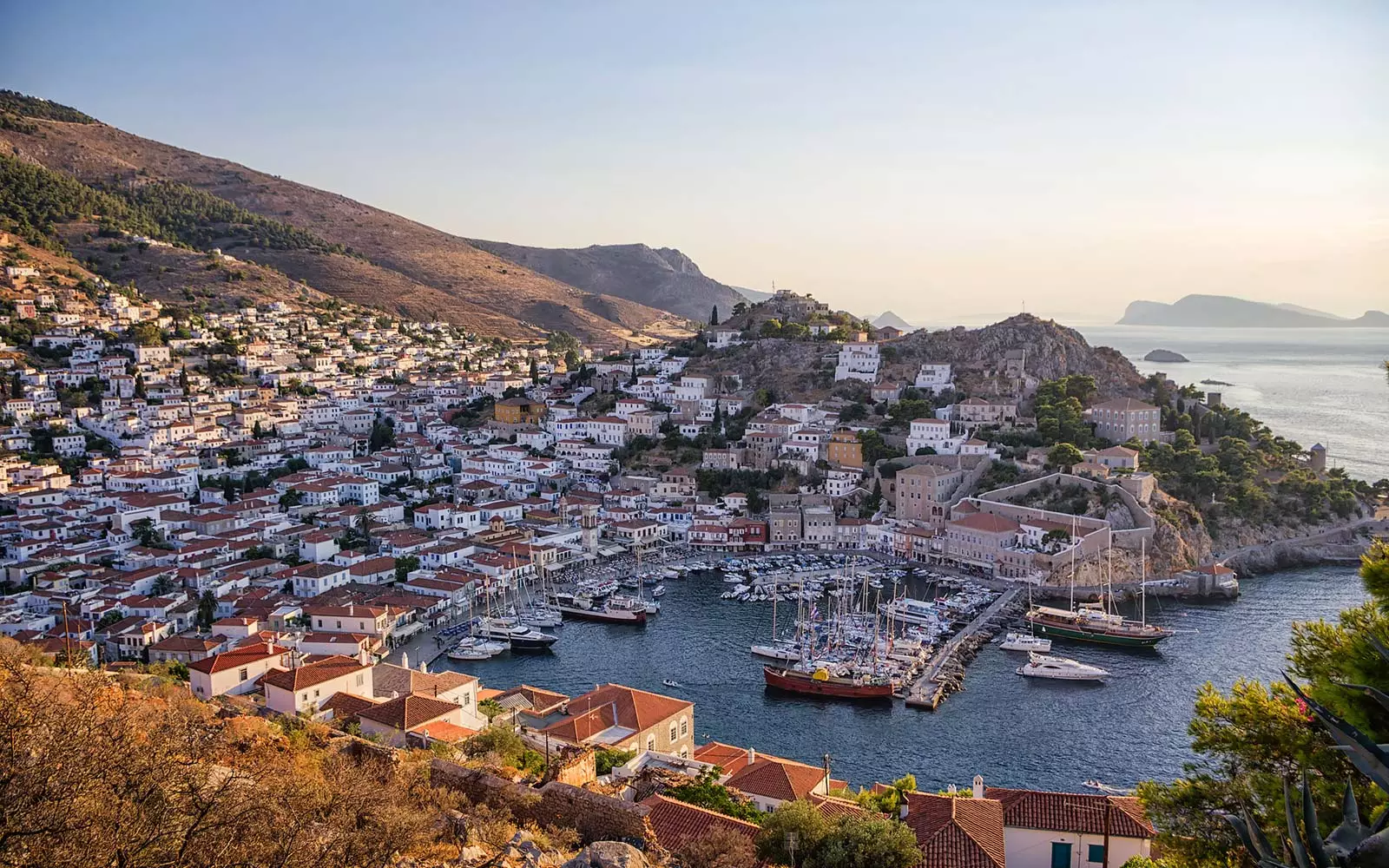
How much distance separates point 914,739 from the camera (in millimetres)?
15570

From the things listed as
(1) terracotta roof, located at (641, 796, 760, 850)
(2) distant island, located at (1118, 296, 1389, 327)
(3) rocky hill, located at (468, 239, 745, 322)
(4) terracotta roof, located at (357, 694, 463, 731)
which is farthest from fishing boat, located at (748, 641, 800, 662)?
(2) distant island, located at (1118, 296, 1389, 327)

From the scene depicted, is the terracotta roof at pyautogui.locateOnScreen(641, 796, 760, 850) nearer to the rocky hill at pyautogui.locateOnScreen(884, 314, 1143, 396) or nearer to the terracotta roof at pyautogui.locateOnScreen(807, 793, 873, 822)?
the terracotta roof at pyautogui.locateOnScreen(807, 793, 873, 822)

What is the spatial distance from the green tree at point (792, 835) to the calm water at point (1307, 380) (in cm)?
3910

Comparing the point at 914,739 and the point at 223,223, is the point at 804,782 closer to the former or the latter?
the point at 914,739

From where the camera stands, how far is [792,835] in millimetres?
6887

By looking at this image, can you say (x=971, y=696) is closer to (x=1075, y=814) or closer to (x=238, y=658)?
(x=1075, y=814)

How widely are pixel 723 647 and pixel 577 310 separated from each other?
68.0 m

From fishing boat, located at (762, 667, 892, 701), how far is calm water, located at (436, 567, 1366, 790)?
0.31m

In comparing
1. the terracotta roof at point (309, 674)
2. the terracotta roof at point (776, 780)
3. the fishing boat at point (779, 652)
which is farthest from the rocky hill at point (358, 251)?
the terracotta roof at point (776, 780)

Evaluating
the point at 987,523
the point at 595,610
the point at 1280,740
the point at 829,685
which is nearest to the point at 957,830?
the point at 1280,740

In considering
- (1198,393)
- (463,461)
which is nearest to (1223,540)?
(1198,393)

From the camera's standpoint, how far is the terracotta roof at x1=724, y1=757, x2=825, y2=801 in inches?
398

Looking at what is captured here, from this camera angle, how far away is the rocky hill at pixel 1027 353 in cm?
3809

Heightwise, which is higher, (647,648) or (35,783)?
(35,783)
